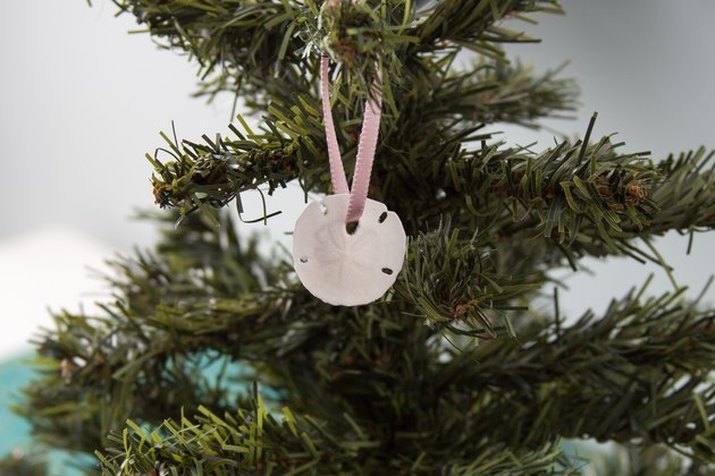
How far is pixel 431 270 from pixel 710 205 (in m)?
0.12

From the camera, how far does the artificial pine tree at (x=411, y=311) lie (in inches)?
9.6

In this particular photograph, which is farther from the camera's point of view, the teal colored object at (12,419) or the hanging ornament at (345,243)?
the teal colored object at (12,419)

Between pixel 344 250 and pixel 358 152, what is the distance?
29mm

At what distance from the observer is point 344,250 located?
25 centimetres

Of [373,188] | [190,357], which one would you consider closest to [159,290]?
[190,357]

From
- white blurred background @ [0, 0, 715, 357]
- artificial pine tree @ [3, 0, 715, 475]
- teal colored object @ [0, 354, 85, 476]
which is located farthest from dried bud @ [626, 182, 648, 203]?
teal colored object @ [0, 354, 85, 476]

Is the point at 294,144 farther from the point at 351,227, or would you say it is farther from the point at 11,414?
the point at 11,414

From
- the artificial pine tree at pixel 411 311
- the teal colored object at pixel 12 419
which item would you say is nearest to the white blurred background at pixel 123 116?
the teal colored object at pixel 12 419

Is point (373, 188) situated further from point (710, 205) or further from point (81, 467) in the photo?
point (81, 467)

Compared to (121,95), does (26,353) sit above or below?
below

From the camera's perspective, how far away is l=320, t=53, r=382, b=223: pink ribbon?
0.24 m

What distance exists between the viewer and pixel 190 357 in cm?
38

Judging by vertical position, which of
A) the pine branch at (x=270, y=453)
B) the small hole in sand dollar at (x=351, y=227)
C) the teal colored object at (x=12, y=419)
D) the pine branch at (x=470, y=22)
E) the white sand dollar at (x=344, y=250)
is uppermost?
the teal colored object at (x=12, y=419)

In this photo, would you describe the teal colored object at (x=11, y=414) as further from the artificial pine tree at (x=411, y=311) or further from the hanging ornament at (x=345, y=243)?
the hanging ornament at (x=345, y=243)
